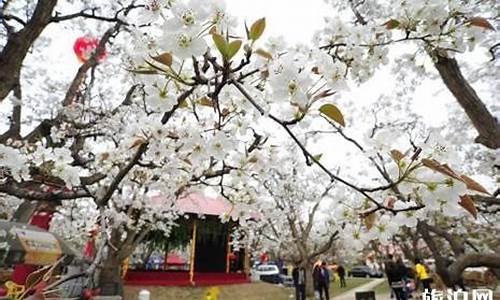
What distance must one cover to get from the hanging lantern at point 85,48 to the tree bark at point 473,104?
4768 mm

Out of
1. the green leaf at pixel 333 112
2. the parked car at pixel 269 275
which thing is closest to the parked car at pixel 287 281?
the parked car at pixel 269 275

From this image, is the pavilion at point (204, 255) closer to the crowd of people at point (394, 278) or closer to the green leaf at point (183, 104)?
the crowd of people at point (394, 278)

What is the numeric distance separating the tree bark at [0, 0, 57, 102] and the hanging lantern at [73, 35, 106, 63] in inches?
39.9

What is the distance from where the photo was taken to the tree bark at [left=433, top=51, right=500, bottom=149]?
125 inches

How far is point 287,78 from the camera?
1.10 m

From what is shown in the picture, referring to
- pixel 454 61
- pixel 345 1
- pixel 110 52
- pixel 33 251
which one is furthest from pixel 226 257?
pixel 454 61

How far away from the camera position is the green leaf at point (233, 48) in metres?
0.99

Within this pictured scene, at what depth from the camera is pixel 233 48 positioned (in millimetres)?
1004

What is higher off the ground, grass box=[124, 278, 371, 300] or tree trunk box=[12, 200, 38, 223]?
tree trunk box=[12, 200, 38, 223]

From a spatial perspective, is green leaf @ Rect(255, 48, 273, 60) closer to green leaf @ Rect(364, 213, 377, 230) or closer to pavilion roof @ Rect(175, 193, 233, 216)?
green leaf @ Rect(364, 213, 377, 230)

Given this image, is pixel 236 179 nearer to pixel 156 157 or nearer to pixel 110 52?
pixel 156 157

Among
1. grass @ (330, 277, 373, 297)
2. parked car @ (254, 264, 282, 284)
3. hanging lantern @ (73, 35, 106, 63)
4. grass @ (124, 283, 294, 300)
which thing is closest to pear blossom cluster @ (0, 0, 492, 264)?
hanging lantern @ (73, 35, 106, 63)

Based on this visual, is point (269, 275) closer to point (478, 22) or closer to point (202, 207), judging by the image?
point (202, 207)

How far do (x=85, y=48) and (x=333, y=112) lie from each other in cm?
575
